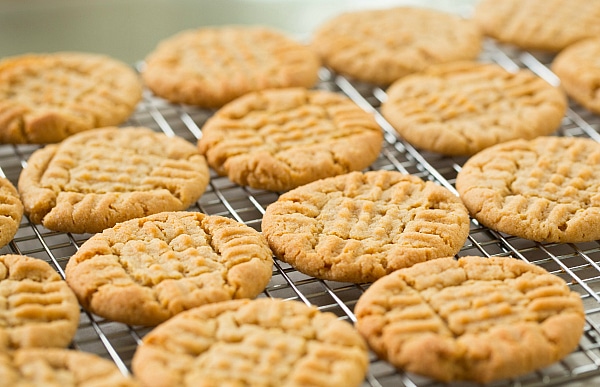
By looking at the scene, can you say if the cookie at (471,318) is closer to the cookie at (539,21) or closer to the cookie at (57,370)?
the cookie at (57,370)

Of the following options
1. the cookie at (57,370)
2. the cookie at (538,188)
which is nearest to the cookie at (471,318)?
the cookie at (538,188)

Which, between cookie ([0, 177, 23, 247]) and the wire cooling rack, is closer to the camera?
the wire cooling rack

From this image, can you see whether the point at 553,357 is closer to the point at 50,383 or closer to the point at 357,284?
the point at 357,284

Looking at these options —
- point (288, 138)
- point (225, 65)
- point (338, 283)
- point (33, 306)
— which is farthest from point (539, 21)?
point (33, 306)

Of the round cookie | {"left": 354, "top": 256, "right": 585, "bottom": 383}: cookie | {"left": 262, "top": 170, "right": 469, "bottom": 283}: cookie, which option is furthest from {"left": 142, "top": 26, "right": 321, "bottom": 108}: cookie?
{"left": 354, "top": 256, "right": 585, "bottom": 383}: cookie

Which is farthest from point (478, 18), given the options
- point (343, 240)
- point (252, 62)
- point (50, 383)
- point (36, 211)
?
point (50, 383)

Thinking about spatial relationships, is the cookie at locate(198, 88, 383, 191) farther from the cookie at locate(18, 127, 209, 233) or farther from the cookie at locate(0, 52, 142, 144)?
the cookie at locate(0, 52, 142, 144)
